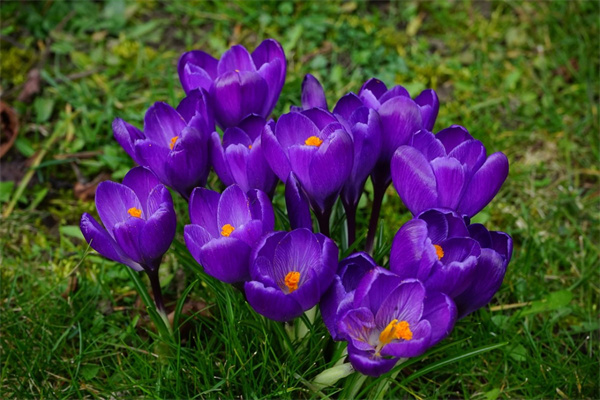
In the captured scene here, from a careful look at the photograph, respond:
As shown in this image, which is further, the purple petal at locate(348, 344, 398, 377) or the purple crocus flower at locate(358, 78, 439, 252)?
the purple crocus flower at locate(358, 78, 439, 252)

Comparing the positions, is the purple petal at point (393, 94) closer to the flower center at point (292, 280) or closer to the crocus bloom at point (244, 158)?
the crocus bloom at point (244, 158)

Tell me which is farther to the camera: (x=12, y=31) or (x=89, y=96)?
(x=12, y=31)

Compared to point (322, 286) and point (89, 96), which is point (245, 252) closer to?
point (322, 286)

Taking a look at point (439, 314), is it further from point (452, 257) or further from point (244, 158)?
point (244, 158)

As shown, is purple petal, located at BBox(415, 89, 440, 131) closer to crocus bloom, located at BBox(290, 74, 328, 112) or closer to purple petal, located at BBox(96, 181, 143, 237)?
crocus bloom, located at BBox(290, 74, 328, 112)

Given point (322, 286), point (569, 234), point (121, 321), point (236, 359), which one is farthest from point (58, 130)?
point (569, 234)

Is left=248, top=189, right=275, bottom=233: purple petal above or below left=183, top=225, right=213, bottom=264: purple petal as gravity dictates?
above

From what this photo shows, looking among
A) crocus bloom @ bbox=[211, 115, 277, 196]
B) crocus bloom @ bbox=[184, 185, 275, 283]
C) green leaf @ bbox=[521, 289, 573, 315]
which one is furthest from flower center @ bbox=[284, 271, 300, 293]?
green leaf @ bbox=[521, 289, 573, 315]
